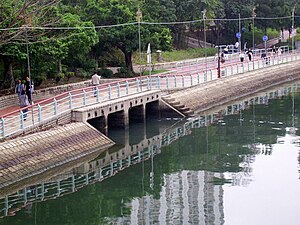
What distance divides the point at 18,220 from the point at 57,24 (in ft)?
59.4

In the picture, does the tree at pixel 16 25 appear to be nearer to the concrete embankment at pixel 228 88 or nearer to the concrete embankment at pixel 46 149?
the concrete embankment at pixel 46 149

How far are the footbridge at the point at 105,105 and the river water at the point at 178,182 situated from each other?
133cm

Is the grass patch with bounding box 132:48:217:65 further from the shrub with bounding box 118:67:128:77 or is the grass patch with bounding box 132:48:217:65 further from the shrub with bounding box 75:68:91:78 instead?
the shrub with bounding box 75:68:91:78

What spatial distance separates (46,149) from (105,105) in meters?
6.52

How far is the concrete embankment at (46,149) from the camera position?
24.0 m

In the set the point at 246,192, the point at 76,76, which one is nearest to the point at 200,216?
the point at 246,192

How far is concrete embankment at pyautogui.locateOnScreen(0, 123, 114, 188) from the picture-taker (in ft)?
78.6

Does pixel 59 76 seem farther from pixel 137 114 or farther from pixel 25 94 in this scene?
pixel 25 94

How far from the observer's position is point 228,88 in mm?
46531

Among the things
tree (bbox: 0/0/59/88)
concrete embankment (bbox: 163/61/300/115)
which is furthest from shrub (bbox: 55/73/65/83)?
concrete embankment (bbox: 163/61/300/115)

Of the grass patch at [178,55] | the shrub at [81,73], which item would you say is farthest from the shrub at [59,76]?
the grass patch at [178,55]

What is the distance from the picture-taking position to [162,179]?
84.9 feet

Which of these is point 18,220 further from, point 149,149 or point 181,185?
point 149,149

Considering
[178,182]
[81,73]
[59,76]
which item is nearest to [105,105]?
[178,182]
